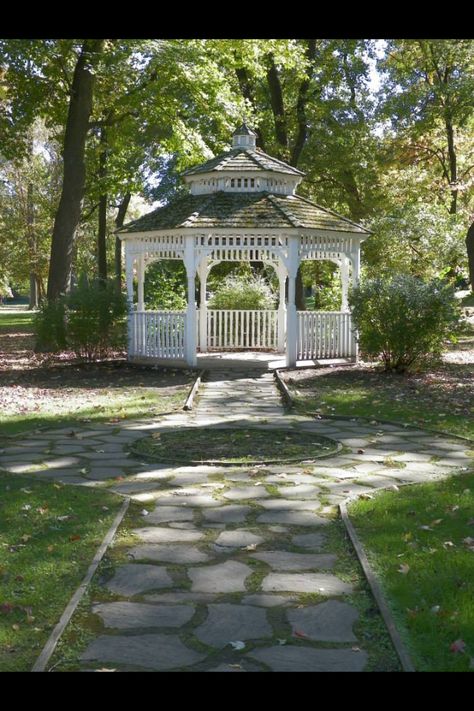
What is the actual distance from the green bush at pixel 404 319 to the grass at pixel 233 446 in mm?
6701

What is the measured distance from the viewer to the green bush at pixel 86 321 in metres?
19.2

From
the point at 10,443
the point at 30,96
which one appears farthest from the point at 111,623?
the point at 30,96

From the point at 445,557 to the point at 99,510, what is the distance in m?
2.92

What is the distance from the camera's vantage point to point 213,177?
20.3 m

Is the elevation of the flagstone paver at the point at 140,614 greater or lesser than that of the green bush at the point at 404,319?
lesser

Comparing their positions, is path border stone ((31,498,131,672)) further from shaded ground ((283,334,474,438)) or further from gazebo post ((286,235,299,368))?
gazebo post ((286,235,299,368))

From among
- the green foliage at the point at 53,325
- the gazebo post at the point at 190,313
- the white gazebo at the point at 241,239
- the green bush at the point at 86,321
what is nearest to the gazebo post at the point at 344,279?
the white gazebo at the point at 241,239

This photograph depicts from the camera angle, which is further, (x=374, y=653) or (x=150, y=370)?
(x=150, y=370)

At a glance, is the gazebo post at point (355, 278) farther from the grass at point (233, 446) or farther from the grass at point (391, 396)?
the grass at point (233, 446)

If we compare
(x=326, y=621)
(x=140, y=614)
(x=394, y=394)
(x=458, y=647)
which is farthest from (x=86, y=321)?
(x=458, y=647)

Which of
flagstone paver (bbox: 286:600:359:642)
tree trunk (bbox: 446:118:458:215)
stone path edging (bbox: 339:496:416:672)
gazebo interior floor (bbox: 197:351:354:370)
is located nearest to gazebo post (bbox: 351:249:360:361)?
gazebo interior floor (bbox: 197:351:354:370)

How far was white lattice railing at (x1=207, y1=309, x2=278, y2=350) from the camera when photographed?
21.5m

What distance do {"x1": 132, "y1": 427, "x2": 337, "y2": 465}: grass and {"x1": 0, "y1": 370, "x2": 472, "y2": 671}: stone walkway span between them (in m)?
0.26
